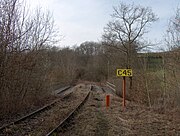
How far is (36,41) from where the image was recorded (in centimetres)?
1986

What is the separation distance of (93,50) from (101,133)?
81713 millimetres

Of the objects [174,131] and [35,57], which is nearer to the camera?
[174,131]

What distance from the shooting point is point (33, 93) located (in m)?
20.0

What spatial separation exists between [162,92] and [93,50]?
7411 centimetres

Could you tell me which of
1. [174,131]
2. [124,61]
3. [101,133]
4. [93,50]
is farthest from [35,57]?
[93,50]

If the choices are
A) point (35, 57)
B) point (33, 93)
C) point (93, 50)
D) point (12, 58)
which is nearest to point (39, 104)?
point (33, 93)

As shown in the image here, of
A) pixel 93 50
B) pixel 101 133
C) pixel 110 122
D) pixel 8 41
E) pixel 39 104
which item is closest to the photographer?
pixel 101 133

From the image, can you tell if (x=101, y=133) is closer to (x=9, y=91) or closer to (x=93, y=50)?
(x=9, y=91)

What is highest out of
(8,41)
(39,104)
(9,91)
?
(8,41)

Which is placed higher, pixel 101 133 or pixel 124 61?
pixel 124 61

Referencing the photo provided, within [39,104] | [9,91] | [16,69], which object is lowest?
[39,104]

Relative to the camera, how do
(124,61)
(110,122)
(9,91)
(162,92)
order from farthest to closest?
(124,61)
(162,92)
(9,91)
(110,122)

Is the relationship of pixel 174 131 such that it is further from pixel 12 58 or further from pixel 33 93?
pixel 33 93

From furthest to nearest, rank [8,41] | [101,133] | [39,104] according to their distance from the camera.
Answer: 1. [39,104]
2. [8,41]
3. [101,133]
